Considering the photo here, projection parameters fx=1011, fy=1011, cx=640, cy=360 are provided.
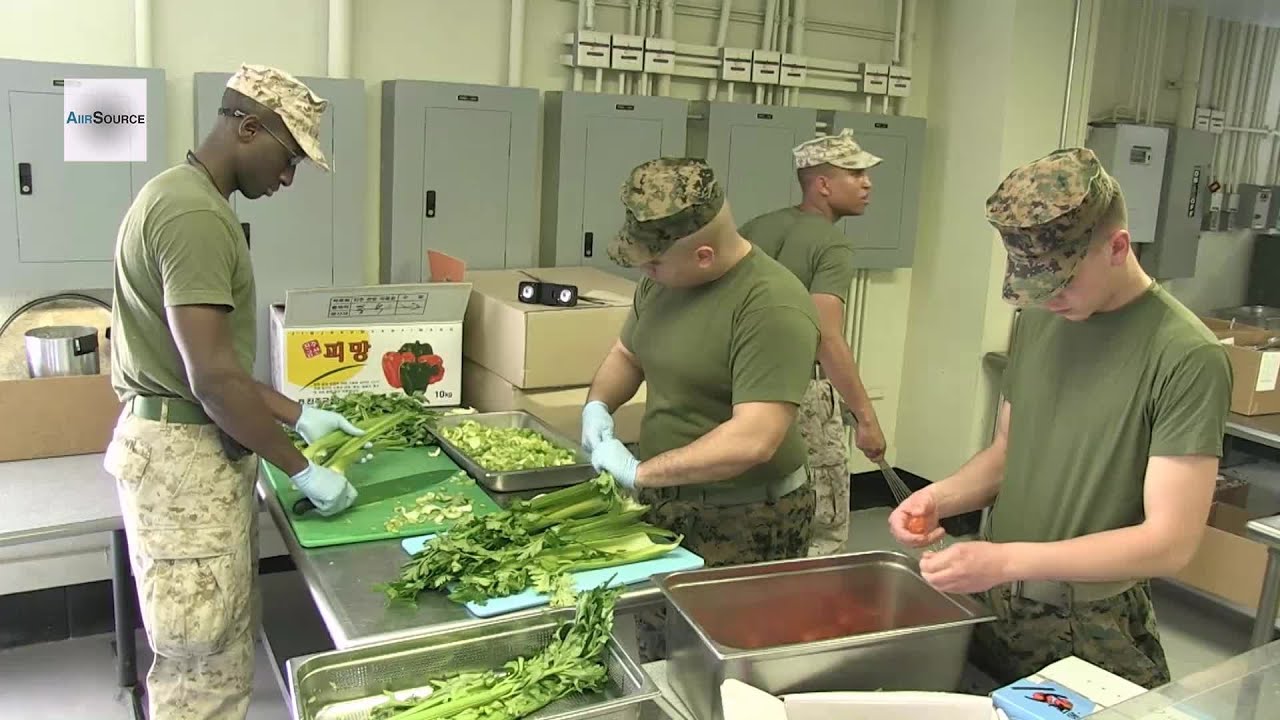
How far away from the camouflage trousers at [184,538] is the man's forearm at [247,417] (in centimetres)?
11

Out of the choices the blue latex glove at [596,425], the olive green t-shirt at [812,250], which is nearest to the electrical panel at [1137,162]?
the olive green t-shirt at [812,250]

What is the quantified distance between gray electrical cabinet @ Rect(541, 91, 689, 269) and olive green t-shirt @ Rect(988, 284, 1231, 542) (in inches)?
93.5

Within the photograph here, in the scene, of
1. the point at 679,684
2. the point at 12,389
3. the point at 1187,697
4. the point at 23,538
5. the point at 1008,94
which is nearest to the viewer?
the point at 1187,697

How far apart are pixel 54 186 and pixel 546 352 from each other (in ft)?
5.28

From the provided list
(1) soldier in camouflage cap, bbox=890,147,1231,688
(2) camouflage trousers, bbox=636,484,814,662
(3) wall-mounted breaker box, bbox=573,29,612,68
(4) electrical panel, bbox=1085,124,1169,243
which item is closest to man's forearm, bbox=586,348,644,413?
(2) camouflage trousers, bbox=636,484,814,662

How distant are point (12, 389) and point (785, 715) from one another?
2.79 metres

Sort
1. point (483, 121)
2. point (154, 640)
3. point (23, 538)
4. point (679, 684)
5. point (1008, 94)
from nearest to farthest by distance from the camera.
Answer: point (679, 684), point (154, 640), point (23, 538), point (483, 121), point (1008, 94)

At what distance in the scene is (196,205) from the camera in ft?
6.72

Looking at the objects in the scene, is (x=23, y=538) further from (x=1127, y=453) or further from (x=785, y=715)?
(x=1127, y=453)

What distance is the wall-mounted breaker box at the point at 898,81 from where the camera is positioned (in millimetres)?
4859

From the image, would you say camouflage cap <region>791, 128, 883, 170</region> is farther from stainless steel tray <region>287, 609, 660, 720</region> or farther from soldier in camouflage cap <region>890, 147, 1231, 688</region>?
stainless steel tray <region>287, 609, 660, 720</region>

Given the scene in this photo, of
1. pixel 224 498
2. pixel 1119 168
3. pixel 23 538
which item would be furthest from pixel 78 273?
pixel 1119 168

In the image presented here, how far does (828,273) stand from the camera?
3.46m

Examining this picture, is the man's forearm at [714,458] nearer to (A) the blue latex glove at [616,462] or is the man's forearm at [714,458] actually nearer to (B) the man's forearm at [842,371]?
(A) the blue latex glove at [616,462]
